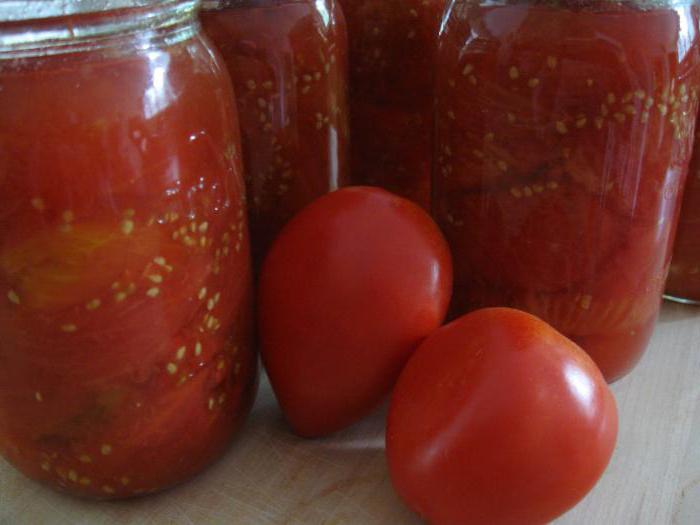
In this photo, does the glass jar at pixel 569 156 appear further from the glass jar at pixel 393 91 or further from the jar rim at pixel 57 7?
the jar rim at pixel 57 7

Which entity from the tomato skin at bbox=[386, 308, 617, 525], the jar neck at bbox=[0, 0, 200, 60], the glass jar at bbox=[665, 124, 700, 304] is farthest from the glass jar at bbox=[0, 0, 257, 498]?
the glass jar at bbox=[665, 124, 700, 304]

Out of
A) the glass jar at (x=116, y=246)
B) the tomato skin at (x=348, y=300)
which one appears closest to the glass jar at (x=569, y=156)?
the tomato skin at (x=348, y=300)

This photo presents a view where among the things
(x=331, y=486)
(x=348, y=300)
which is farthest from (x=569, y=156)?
(x=331, y=486)

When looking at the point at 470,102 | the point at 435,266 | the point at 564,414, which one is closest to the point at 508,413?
the point at 564,414

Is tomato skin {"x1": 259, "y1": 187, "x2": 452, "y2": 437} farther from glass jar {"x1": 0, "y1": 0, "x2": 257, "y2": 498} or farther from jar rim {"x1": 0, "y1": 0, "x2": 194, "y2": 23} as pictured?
jar rim {"x1": 0, "y1": 0, "x2": 194, "y2": 23}

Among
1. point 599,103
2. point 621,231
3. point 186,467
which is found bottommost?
point 186,467

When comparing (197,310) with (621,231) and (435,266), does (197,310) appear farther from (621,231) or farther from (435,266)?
(621,231)

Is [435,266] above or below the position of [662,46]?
below
